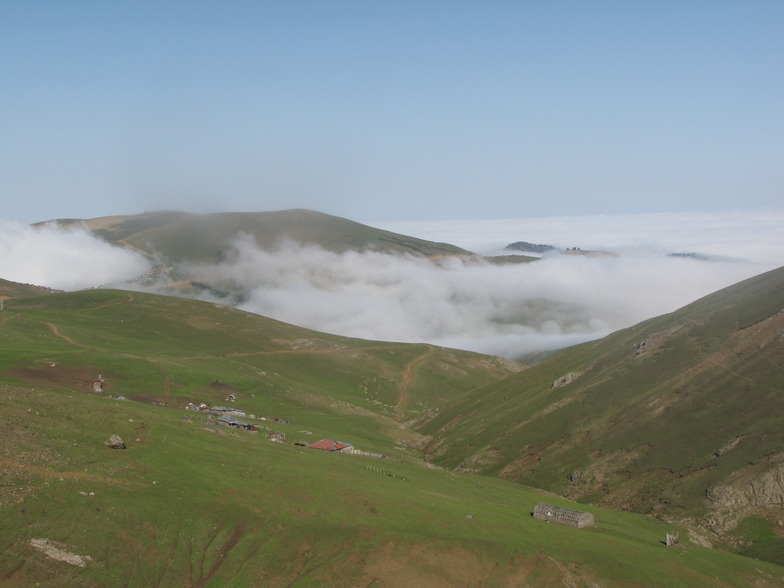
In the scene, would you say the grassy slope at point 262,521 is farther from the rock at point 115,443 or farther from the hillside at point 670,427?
the hillside at point 670,427

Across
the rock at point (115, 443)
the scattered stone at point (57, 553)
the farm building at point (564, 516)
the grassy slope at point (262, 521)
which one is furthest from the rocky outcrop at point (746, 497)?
the scattered stone at point (57, 553)

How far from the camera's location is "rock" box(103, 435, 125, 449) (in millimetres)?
57312

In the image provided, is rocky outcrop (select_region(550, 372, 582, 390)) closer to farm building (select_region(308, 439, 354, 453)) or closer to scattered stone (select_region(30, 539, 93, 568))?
farm building (select_region(308, 439, 354, 453))

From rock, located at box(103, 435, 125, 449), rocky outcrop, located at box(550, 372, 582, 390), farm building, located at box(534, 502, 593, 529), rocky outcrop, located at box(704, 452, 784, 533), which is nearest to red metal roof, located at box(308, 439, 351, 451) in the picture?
farm building, located at box(534, 502, 593, 529)

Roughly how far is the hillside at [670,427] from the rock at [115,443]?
196ft

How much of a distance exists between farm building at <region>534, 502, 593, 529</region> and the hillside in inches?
618

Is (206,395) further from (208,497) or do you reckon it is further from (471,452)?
(208,497)

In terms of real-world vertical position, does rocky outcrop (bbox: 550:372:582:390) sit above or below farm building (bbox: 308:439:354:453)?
above

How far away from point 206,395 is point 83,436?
66007 mm

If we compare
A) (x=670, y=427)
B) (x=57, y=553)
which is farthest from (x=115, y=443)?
(x=670, y=427)

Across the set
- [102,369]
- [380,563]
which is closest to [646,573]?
[380,563]

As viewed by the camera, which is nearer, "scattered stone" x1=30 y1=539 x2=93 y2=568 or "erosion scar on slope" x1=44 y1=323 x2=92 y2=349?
"scattered stone" x1=30 y1=539 x2=93 y2=568

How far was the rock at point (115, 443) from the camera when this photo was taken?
2256 inches

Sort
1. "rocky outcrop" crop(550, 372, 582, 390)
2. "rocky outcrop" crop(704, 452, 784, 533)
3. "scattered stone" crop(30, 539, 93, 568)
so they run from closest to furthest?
"scattered stone" crop(30, 539, 93, 568) < "rocky outcrop" crop(704, 452, 784, 533) < "rocky outcrop" crop(550, 372, 582, 390)
